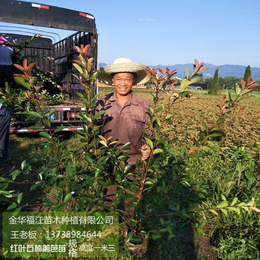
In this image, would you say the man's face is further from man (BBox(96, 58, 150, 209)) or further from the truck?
the truck

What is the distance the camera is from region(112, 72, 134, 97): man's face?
7.52 ft

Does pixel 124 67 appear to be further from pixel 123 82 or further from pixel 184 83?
pixel 184 83

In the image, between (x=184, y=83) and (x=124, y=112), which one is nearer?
(x=184, y=83)

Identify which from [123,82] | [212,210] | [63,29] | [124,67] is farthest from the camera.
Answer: [63,29]

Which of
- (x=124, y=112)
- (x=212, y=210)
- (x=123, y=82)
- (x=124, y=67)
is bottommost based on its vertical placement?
(x=212, y=210)

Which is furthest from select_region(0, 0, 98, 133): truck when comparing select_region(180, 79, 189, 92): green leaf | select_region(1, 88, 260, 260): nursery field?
select_region(180, 79, 189, 92): green leaf

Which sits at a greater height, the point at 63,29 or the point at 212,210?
the point at 63,29

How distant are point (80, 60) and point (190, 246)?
87.6 inches

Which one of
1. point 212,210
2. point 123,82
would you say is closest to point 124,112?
point 123,82

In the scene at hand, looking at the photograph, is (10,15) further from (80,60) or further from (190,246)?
(190,246)

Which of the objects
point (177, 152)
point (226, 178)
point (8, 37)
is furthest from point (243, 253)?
point (8, 37)

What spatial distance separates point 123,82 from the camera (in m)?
2.31

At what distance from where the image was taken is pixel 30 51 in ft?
25.2

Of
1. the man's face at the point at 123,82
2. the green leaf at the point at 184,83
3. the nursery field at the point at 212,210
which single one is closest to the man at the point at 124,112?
the man's face at the point at 123,82
